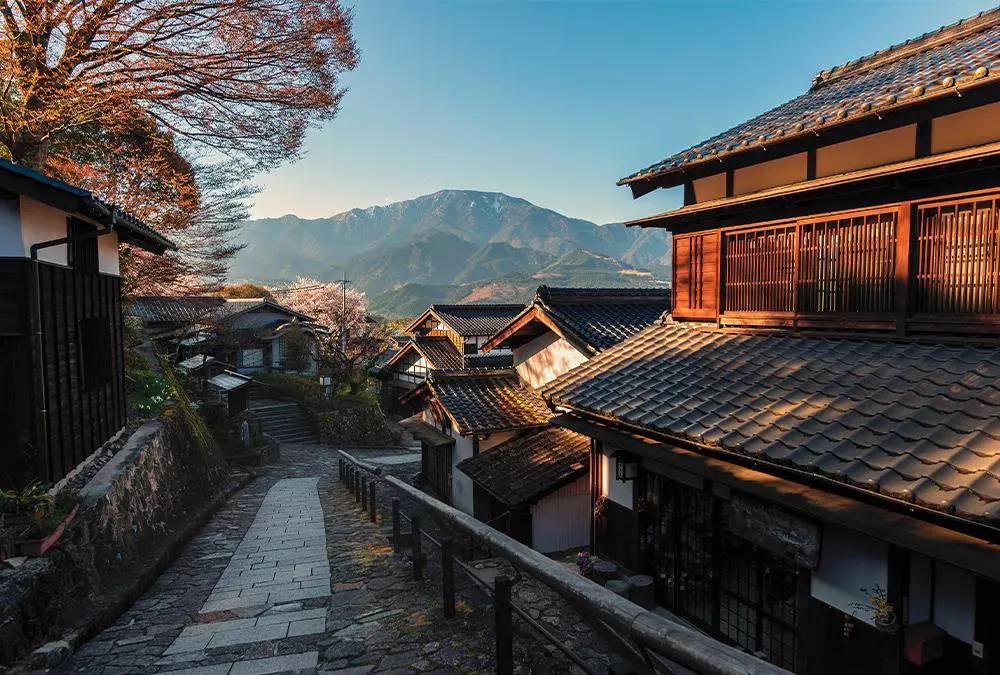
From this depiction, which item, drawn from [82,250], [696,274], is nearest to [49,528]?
[82,250]

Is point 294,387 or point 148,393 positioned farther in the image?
point 294,387

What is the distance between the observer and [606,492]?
29.6 feet

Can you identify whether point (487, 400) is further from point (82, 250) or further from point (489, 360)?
point (489, 360)

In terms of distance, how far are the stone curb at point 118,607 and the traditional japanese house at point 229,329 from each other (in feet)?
48.4

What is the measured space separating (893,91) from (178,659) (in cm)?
1070

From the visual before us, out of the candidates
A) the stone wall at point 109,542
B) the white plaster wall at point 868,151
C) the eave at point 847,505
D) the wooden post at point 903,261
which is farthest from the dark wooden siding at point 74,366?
the wooden post at point 903,261

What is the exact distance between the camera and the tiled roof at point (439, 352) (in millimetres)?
34500

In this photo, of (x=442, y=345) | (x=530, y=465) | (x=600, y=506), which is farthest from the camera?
(x=442, y=345)

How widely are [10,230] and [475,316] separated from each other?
3124cm

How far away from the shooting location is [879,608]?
4.65 m

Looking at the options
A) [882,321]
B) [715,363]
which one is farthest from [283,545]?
[882,321]

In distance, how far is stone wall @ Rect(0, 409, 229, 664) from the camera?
6.23 metres

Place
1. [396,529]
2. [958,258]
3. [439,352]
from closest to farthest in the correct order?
[958,258] < [396,529] < [439,352]

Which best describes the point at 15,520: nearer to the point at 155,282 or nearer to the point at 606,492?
the point at 606,492
